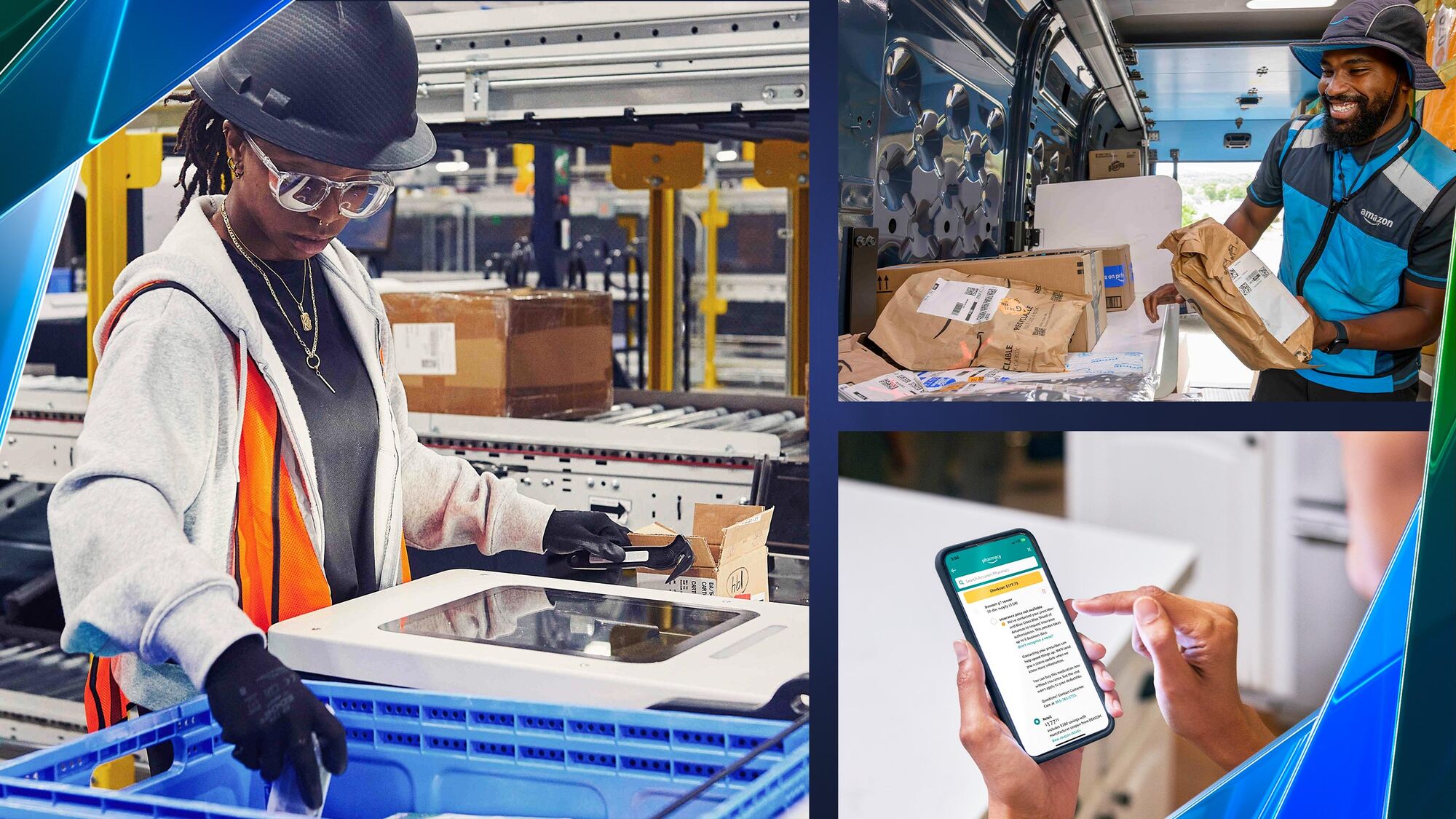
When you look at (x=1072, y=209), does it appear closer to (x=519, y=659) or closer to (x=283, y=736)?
(x=519, y=659)

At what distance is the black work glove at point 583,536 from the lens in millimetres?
2420

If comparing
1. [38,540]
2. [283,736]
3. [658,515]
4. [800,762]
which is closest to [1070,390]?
[800,762]

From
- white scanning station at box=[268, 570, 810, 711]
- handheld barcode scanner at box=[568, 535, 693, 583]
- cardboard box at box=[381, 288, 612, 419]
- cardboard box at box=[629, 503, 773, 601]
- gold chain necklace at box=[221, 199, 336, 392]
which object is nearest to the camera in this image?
white scanning station at box=[268, 570, 810, 711]

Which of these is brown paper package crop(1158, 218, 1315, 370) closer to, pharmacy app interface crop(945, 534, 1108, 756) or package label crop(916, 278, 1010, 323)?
package label crop(916, 278, 1010, 323)

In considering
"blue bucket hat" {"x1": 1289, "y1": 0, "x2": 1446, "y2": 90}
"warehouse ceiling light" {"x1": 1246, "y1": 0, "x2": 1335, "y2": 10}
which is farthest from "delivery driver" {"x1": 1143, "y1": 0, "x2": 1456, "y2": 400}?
"warehouse ceiling light" {"x1": 1246, "y1": 0, "x2": 1335, "y2": 10}

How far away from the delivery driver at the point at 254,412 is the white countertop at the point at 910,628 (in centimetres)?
83

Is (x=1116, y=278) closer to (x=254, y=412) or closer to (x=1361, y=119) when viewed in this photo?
(x=1361, y=119)

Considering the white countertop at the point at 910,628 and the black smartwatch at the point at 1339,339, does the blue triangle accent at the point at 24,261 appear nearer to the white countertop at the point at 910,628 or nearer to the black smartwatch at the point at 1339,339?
the white countertop at the point at 910,628

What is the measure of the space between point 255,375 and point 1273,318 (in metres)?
1.71

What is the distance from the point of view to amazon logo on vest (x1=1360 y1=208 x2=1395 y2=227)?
222cm

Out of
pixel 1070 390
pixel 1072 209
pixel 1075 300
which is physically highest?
pixel 1072 209

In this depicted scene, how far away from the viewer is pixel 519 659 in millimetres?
1751

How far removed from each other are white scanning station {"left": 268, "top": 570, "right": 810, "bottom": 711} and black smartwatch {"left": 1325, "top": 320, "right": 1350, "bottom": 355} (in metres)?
0.99

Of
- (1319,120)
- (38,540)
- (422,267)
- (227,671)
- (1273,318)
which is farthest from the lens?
(422,267)
